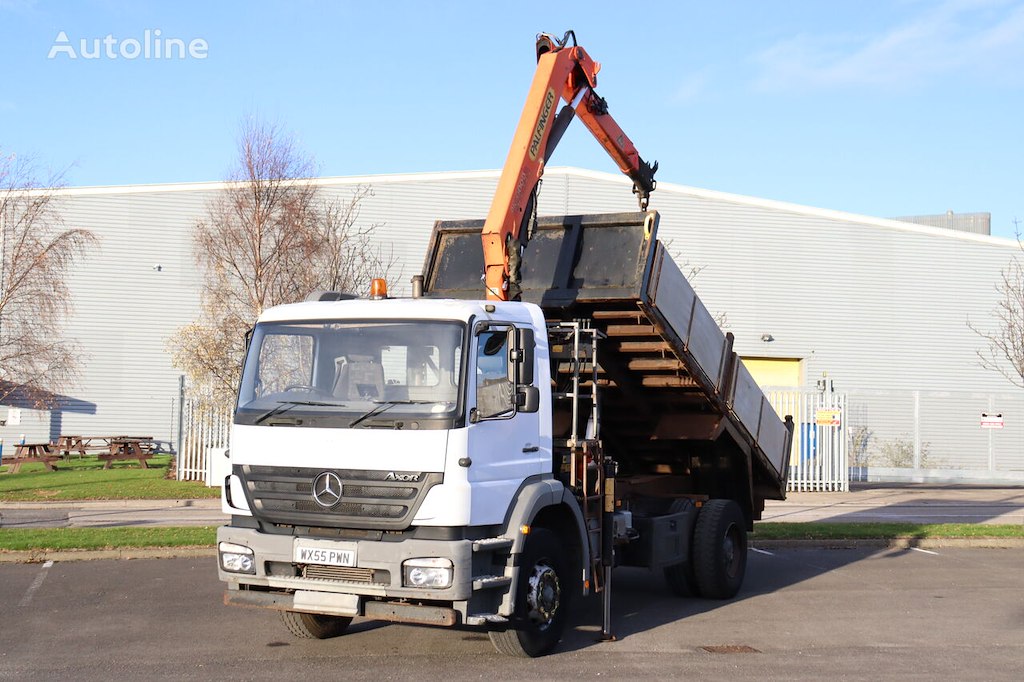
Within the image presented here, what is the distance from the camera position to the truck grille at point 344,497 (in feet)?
23.9

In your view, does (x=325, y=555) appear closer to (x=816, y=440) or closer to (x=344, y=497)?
(x=344, y=497)

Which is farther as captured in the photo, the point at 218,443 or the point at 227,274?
the point at 227,274

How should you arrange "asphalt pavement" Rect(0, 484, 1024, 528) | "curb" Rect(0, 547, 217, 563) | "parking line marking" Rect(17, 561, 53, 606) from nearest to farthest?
"parking line marking" Rect(17, 561, 53, 606) → "curb" Rect(0, 547, 217, 563) → "asphalt pavement" Rect(0, 484, 1024, 528)

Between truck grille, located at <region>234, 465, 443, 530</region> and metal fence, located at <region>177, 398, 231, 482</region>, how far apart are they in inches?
740

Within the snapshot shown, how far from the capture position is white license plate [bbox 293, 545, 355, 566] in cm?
729

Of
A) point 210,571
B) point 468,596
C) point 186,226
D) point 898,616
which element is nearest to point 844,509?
point 898,616

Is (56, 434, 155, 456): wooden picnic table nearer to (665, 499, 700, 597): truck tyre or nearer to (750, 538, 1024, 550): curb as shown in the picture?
(750, 538, 1024, 550): curb

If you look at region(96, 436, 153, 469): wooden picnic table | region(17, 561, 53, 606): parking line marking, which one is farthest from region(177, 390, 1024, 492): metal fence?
region(17, 561, 53, 606): parking line marking

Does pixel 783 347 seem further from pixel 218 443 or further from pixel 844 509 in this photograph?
pixel 218 443

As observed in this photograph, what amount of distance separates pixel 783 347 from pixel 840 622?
26806mm

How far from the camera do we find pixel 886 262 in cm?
3597

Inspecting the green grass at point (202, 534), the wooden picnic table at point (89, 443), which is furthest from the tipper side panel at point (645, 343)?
the wooden picnic table at point (89, 443)

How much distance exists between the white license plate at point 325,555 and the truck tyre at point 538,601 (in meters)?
1.23

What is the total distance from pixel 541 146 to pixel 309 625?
4.97 m
